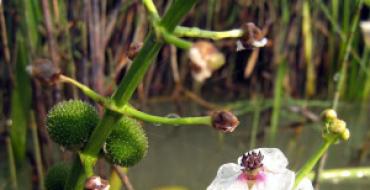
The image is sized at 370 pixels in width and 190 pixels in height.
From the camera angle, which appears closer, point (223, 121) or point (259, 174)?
point (223, 121)

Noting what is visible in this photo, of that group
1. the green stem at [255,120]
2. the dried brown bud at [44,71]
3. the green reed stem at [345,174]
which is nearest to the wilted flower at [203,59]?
the dried brown bud at [44,71]

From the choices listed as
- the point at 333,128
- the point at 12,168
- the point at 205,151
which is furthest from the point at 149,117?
the point at 205,151

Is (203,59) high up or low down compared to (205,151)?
down

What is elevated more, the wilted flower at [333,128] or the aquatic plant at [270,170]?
the wilted flower at [333,128]

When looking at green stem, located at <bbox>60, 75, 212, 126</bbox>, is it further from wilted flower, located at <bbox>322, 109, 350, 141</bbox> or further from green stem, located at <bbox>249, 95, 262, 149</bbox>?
green stem, located at <bbox>249, 95, 262, 149</bbox>

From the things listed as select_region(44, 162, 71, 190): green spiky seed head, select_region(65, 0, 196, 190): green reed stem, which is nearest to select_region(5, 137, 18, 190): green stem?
select_region(44, 162, 71, 190): green spiky seed head

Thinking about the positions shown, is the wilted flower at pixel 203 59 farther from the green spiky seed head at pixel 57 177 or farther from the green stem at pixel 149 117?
the green spiky seed head at pixel 57 177

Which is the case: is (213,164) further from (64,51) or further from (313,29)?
(313,29)

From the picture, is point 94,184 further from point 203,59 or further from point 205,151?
point 205,151
